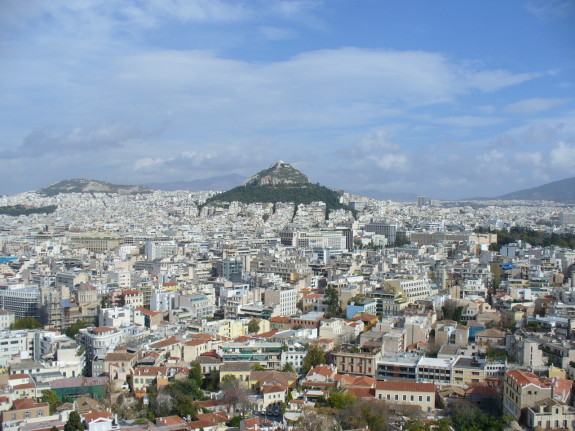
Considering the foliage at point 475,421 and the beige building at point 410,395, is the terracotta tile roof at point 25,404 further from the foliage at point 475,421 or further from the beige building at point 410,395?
the foliage at point 475,421

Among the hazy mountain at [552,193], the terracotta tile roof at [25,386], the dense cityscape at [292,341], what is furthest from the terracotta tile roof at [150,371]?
the hazy mountain at [552,193]

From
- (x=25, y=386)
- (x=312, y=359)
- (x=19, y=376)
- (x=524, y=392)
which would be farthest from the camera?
(x=312, y=359)

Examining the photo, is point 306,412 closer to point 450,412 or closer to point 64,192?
point 450,412

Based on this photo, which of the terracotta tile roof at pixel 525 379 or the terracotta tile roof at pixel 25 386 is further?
the terracotta tile roof at pixel 25 386

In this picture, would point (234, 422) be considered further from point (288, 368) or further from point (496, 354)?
point (496, 354)

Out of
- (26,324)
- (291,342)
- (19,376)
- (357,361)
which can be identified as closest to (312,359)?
(357,361)

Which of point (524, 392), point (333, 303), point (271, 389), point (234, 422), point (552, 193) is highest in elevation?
point (552, 193)

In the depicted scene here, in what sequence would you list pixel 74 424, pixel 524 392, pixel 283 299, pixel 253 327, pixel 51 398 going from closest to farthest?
pixel 74 424, pixel 524 392, pixel 51 398, pixel 253 327, pixel 283 299
